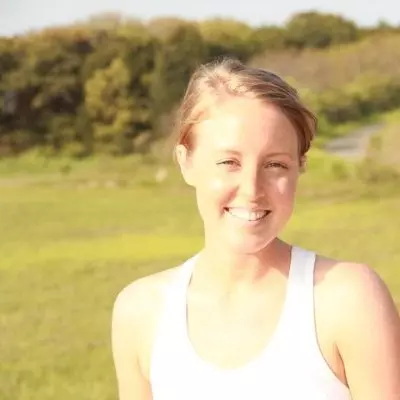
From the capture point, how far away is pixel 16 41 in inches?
79.7

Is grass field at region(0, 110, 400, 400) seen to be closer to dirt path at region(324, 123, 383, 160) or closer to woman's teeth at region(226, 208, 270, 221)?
dirt path at region(324, 123, 383, 160)

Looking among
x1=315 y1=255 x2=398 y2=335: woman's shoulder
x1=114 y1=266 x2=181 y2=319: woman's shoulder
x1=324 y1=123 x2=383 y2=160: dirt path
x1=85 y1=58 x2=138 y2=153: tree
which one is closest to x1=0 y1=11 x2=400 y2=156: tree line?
x1=85 y1=58 x2=138 y2=153: tree

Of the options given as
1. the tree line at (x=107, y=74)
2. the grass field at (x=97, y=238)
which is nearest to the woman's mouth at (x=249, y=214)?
the grass field at (x=97, y=238)

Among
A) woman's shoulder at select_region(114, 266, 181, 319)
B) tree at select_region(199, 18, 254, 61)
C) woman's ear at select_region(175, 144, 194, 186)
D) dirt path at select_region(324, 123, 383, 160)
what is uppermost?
tree at select_region(199, 18, 254, 61)

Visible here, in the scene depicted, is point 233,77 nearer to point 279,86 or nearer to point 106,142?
point 279,86

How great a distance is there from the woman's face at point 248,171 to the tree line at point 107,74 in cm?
126

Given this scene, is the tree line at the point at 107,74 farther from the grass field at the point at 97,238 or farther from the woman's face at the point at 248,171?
the woman's face at the point at 248,171

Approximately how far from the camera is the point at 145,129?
205 centimetres

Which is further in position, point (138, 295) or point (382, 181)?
point (382, 181)

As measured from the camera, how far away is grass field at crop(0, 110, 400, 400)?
1.82m

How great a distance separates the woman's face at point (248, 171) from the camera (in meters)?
0.76

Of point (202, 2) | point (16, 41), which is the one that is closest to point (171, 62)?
point (202, 2)

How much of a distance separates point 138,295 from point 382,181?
1.35 meters

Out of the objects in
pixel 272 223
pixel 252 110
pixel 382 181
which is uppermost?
pixel 252 110
